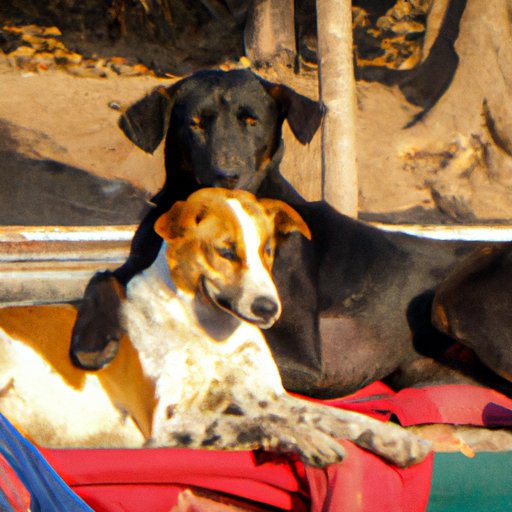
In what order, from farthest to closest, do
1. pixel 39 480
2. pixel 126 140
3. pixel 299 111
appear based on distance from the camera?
pixel 126 140 < pixel 299 111 < pixel 39 480

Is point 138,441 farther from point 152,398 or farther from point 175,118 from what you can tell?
point 175,118

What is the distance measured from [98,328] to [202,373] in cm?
37

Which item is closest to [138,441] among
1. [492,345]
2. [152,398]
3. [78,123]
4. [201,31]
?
[152,398]

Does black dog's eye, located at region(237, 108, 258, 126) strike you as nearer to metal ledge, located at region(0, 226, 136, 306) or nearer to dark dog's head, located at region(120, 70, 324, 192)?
dark dog's head, located at region(120, 70, 324, 192)

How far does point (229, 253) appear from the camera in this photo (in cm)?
257

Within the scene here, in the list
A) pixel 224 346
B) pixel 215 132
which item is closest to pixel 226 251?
pixel 224 346

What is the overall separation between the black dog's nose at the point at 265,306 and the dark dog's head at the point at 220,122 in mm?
849

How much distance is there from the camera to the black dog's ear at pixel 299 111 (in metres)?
3.48

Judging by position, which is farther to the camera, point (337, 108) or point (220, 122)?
point (337, 108)

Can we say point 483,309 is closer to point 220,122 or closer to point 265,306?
point 265,306

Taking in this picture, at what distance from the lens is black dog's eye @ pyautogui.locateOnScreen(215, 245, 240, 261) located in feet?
8.41

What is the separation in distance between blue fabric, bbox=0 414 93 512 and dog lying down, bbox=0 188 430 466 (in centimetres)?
37

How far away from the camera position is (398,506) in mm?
2449

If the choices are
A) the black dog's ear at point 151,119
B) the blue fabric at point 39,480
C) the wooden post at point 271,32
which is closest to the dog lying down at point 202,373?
the blue fabric at point 39,480
